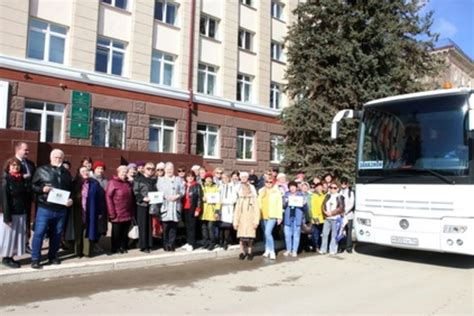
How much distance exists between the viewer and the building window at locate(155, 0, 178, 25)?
70.5ft

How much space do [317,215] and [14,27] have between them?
12.5 meters

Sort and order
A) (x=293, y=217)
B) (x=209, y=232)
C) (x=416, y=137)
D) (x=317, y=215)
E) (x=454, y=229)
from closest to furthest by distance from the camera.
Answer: (x=454, y=229)
(x=416, y=137)
(x=209, y=232)
(x=293, y=217)
(x=317, y=215)

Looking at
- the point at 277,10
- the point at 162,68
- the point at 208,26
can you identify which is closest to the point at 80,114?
the point at 162,68

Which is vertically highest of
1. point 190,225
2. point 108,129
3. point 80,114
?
point 80,114

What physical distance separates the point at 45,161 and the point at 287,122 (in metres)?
9.70

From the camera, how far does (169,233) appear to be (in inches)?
390

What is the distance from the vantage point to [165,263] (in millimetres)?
9070

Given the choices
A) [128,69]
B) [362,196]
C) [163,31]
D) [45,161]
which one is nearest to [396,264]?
[362,196]

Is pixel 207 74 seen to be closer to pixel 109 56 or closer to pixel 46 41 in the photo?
pixel 109 56

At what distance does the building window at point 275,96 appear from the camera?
2711cm

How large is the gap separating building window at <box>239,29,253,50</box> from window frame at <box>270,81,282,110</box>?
102 inches

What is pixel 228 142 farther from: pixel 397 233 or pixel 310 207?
pixel 397 233

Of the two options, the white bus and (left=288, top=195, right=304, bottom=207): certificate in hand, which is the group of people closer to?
(left=288, top=195, right=304, bottom=207): certificate in hand

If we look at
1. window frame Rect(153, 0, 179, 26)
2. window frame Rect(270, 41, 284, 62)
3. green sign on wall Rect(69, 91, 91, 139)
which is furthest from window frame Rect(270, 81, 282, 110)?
green sign on wall Rect(69, 91, 91, 139)
